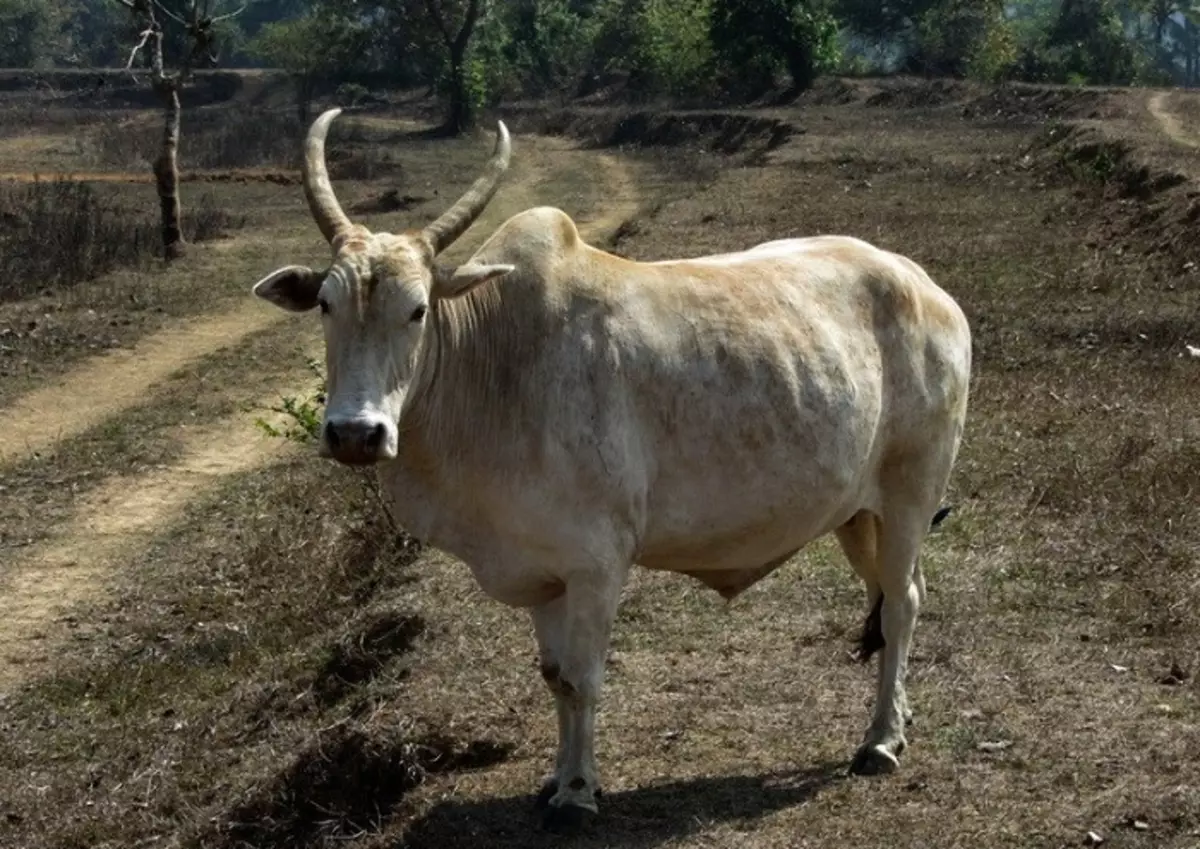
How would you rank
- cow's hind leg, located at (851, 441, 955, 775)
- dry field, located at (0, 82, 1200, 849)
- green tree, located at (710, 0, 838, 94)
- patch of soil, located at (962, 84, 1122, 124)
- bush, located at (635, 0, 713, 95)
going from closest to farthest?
dry field, located at (0, 82, 1200, 849) → cow's hind leg, located at (851, 441, 955, 775) → patch of soil, located at (962, 84, 1122, 124) → green tree, located at (710, 0, 838, 94) → bush, located at (635, 0, 713, 95)

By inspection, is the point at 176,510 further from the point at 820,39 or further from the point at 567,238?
the point at 820,39

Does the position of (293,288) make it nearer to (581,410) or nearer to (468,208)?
(468,208)

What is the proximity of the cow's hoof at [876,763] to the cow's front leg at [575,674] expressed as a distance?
93 centimetres

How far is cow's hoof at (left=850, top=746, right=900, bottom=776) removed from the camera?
596cm

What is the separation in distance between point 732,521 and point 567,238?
1.03m

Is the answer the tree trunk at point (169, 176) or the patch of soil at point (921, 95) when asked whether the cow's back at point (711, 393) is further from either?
the patch of soil at point (921, 95)

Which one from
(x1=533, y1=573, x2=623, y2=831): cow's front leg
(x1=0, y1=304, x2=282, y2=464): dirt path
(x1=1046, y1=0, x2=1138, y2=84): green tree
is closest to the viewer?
(x1=533, y1=573, x2=623, y2=831): cow's front leg

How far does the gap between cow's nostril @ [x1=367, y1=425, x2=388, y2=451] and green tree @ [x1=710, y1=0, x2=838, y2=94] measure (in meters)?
41.7

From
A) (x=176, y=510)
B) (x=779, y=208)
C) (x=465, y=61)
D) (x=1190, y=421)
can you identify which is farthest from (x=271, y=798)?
(x=465, y=61)

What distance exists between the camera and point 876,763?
5969 mm

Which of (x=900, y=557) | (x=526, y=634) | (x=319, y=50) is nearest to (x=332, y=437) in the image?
(x=900, y=557)

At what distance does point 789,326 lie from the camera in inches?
231

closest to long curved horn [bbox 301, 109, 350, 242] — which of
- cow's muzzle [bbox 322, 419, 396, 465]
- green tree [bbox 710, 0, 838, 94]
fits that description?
cow's muzzle [bbox 322, 419, 396, 465]

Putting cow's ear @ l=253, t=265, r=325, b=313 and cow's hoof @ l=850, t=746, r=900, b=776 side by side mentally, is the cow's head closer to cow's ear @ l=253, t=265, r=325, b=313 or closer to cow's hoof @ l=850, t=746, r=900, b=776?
cow's ear @ l=253, t=265, r=325, b=313
